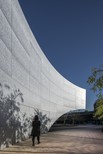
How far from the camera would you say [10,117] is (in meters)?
20.4

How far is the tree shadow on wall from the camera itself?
1822 cm

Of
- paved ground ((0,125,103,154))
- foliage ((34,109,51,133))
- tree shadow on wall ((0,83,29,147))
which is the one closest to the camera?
paved ground ((0,125,103,154))

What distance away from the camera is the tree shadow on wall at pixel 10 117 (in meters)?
18.2

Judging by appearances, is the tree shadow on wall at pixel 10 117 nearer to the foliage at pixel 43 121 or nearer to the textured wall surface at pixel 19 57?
the textured wall surface at pixel 19 57

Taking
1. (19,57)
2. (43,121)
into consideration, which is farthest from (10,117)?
(43,121)

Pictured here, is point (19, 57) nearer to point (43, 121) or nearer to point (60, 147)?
point (60, 147)

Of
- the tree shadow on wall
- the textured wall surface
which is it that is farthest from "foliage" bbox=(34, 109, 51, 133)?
the tree shadow on wall

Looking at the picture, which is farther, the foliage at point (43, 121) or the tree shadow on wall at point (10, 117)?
the foliage at point (43, 121)

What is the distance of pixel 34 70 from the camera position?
3194 centimetres

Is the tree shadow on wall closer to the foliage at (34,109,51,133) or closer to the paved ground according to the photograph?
the paved ground

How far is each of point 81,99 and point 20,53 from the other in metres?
72.3

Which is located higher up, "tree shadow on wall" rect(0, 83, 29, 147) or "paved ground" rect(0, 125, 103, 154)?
"tree shadow on wall" rect(0, 83, 29, 147)

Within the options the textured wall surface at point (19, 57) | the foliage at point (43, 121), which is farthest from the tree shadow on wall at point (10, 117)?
the foliage at point (43, 121)

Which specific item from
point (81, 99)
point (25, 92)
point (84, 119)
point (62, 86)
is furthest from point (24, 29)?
point (84, 119)
